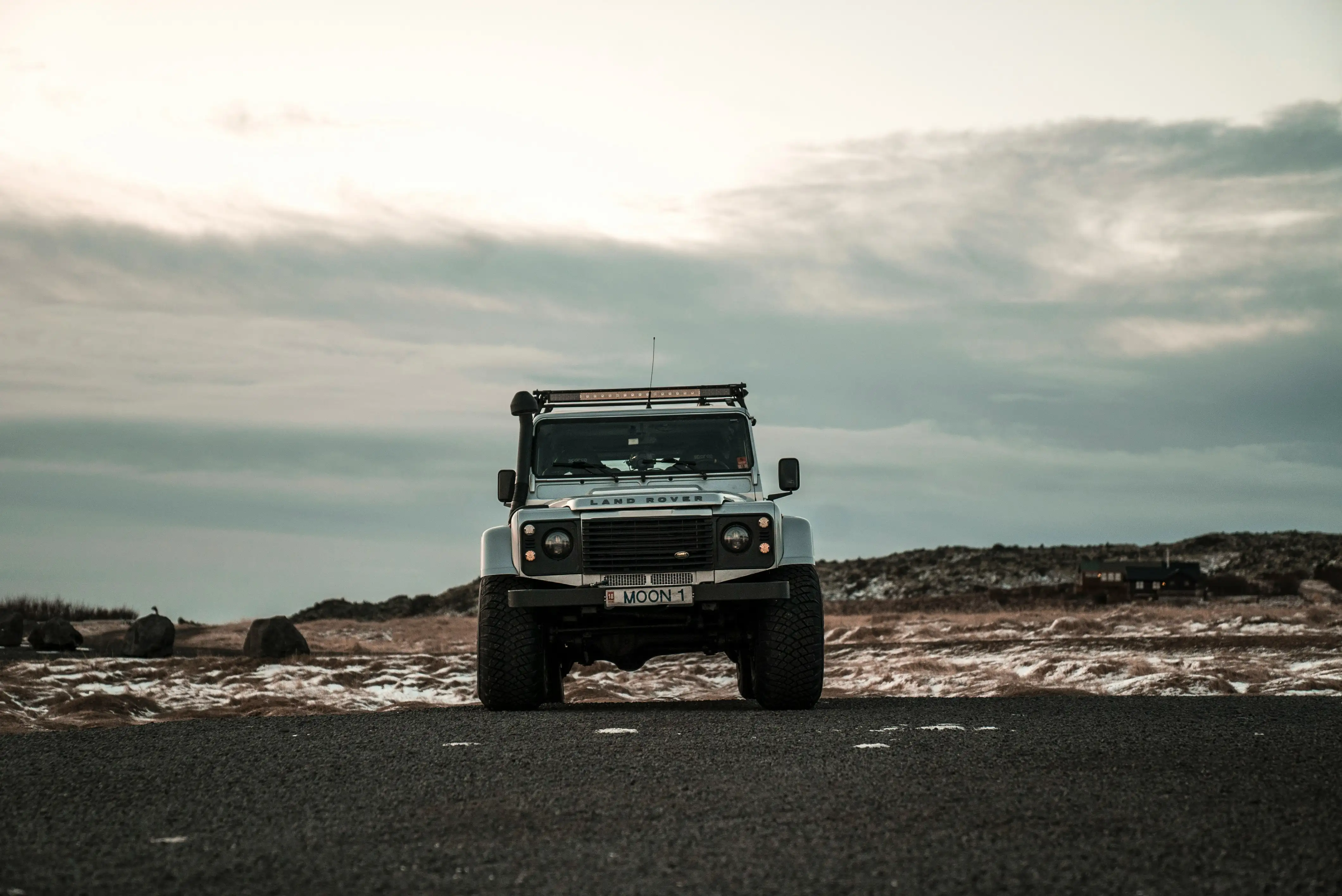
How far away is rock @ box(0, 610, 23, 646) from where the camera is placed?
90.1 ft

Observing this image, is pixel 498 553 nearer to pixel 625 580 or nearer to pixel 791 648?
pixel 625 580

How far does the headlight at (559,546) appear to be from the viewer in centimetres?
1087

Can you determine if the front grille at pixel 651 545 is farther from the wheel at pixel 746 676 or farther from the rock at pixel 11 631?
the rock at pixel 11 631

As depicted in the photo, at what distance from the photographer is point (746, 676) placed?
13.1 meters

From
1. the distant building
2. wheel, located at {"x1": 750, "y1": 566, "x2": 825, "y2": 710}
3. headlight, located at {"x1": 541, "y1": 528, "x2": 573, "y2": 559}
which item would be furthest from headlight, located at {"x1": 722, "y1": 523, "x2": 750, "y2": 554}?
the distant building

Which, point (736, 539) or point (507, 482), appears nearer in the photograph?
point (736, 539)

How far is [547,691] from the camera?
12031 mm

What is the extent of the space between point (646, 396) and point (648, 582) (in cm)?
250

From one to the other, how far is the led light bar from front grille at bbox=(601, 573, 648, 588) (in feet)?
7.80

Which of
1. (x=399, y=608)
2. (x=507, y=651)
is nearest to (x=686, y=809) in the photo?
(x=507, y=651)

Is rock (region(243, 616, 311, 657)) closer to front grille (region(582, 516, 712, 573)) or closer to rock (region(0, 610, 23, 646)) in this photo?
rock (region(0, 610, 23, 646))

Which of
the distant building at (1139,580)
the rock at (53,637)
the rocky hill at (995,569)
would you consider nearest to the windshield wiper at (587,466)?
the rock at (53,637)

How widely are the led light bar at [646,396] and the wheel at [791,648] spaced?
2.36m

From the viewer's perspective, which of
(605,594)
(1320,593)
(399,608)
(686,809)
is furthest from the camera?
(399,608)
